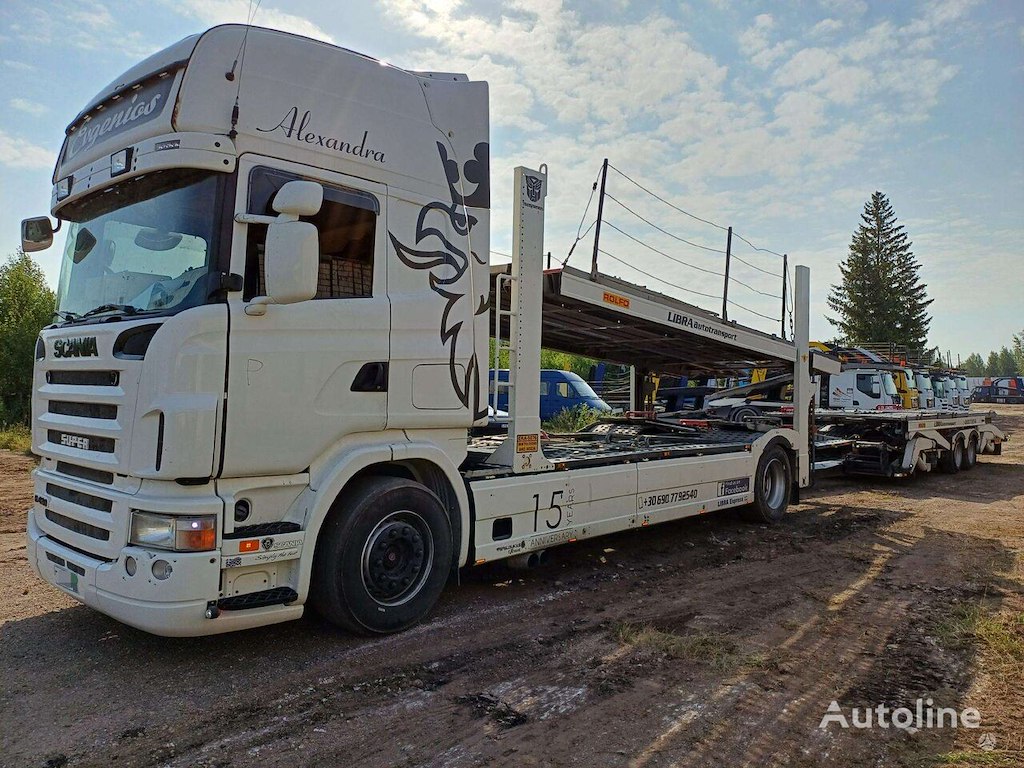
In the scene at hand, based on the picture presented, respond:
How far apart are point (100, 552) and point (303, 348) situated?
5.42ft

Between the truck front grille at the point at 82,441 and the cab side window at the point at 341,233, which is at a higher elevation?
the cab side window at the point at 341,233

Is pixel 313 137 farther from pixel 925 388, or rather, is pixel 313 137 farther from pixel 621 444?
pixel 925 388

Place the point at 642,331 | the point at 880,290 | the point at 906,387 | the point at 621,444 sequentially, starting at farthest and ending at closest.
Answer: the point at 880,290 → the point at 906,387 → the point at 642,331 → the point at 621,444

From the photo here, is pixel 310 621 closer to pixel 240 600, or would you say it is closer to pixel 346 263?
pixel 240 600

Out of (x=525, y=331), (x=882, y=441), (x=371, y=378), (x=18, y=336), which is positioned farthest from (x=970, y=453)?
(x=18, y=336)

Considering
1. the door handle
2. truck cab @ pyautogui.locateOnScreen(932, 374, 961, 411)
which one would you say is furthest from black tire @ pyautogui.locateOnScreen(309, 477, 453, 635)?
truck cab @ pyautogui.locateOnScreen(932, 374, 961, 411)

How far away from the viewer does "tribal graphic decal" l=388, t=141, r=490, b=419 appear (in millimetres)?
5215

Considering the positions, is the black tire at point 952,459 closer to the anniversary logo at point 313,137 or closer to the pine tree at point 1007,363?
the anniversary logo at point 313,137

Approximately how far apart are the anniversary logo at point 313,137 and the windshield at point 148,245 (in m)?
0.56

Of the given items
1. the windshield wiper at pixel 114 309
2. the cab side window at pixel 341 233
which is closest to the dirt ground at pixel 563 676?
the windshield wiper at pixel 114 309

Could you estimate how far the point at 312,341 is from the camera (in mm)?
4465

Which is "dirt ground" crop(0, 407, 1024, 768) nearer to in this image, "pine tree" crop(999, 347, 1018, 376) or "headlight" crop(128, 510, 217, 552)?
"headlight" crop(128, 510, 217, 552)

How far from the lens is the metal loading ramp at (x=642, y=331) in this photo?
684 centimetres

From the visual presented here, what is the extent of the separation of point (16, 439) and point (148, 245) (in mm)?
15907
